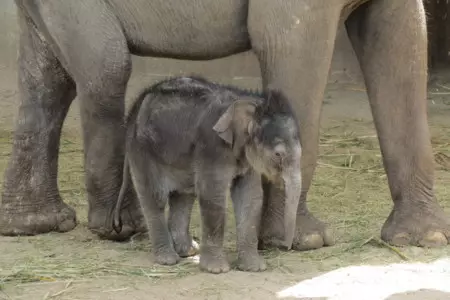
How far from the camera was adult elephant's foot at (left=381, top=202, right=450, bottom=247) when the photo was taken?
464cm

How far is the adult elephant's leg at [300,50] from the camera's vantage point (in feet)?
14.3

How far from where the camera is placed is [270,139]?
13.0 ft

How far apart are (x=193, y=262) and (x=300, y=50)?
0.91m

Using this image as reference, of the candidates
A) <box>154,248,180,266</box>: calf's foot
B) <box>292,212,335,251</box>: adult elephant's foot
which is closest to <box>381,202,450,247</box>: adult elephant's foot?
<box>292,212,335,251</box>: adult elephant's foot

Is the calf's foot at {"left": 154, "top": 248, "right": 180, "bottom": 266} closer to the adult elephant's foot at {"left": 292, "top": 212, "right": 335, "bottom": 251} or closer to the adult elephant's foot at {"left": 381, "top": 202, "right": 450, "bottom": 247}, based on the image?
the adult elephant's foot at {"left": 292, "top": 212, "right": 335, "bottom": 251}

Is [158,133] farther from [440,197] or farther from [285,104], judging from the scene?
[440,197]

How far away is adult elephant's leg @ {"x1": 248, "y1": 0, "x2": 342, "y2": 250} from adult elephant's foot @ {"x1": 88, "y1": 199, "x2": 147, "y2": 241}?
2.23ft

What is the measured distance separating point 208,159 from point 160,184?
323 millimetres

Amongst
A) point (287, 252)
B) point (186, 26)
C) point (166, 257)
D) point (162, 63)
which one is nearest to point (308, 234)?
point (287, 252)

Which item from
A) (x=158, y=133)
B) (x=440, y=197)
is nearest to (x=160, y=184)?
(x=158, y=133)

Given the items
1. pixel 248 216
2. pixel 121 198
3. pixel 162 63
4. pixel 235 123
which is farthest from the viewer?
pixel 162 63

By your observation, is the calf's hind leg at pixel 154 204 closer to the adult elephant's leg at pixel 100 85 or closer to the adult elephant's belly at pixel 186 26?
the adult elephant's leg at pixel 100 85

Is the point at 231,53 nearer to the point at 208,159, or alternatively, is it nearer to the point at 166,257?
the point at 208,159

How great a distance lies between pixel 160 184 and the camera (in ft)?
14.2
